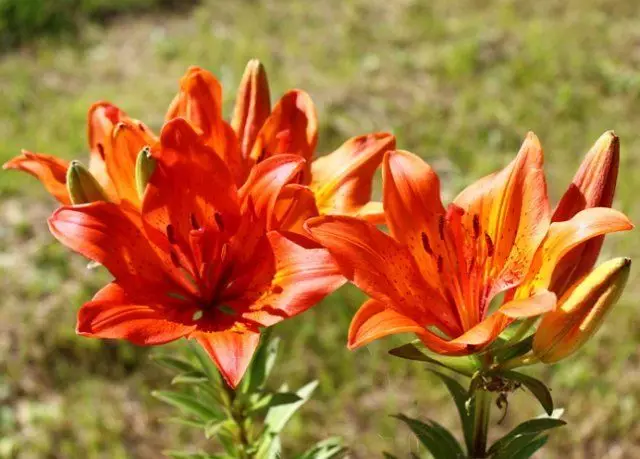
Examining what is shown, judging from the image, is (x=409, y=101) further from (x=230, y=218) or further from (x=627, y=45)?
(x=230, y=218)

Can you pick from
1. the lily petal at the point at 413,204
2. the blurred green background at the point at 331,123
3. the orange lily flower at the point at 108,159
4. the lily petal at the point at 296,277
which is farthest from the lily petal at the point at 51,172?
the blurred green background at the point at 331,123

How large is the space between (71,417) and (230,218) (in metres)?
1.65

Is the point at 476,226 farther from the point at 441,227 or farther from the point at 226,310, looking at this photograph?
the point at 226,310

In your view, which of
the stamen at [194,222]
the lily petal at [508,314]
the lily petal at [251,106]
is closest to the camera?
the lily petal at [508,314]

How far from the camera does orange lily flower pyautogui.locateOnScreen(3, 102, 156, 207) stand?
1106 millimetres

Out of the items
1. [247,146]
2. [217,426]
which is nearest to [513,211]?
[247,146]

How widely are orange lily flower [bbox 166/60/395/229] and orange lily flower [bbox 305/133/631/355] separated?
0.27 ft

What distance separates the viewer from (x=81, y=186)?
104 cm

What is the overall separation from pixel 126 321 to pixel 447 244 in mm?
388

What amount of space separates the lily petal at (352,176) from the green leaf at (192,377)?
0.93ft

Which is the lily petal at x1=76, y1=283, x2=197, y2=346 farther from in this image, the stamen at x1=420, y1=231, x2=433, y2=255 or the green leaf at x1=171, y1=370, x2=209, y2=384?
the stamen at x1=420, y1=231, x2=433, y2=255

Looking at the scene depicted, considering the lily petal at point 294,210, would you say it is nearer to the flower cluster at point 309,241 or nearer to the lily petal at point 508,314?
the flower cluster at point 309,241

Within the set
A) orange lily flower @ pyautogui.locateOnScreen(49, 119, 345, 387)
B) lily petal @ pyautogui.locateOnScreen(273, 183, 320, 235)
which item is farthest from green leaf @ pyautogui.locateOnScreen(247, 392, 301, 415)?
lily petal @ pyautogui.locateOnScreen(273, 183, 320, 235)

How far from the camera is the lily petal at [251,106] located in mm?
1193
